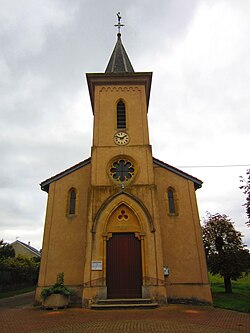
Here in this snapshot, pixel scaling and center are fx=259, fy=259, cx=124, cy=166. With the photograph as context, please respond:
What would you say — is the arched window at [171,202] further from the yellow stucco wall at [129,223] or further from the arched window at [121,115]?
Answer: the arched window at [121,115]

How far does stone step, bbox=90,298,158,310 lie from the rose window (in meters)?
6.59

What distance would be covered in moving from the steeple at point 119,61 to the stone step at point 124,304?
16.3 metres

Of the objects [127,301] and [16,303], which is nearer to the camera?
[127,301]

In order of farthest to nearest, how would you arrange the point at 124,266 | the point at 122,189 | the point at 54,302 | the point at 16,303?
A: the point at 16,303 < the point at 122,189 < the point at 124,266 < the point at 54,302

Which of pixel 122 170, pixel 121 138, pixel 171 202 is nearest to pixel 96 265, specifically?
pixel 122 170

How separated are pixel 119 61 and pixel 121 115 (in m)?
6.62

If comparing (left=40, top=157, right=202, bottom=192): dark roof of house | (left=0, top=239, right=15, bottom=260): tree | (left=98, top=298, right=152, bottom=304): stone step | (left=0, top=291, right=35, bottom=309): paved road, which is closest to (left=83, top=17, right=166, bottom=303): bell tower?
(left=98, top=298, right=152, bottom=304): stone step

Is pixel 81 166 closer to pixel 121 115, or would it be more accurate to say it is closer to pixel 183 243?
pixel 121 115

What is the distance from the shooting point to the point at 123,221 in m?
14.8

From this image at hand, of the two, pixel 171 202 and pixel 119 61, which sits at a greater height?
pixel 119 61

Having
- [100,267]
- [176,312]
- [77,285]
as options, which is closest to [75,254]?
[77,285]

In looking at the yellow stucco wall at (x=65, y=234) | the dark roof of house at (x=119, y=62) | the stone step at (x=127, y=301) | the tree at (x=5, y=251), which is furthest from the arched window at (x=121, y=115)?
the tree at (x=5, y=251)

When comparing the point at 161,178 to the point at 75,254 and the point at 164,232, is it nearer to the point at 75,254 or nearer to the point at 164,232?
the point at 164,232

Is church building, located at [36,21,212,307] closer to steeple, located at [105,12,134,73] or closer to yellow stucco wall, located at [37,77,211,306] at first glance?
yellow stucco wall, located at [37,77,211,306]
